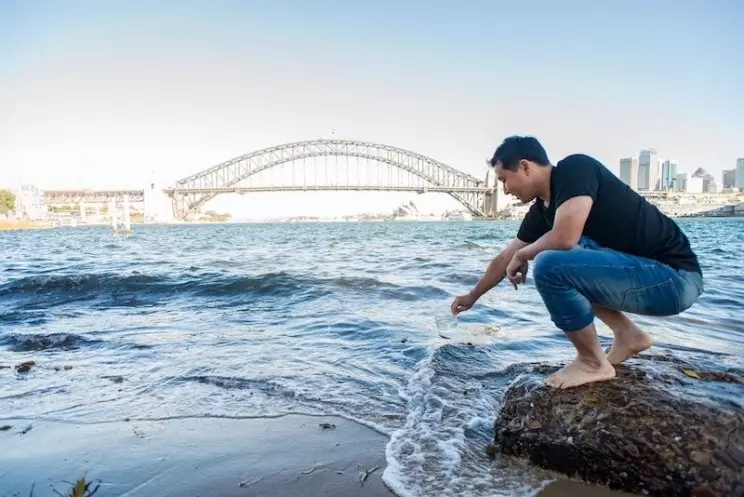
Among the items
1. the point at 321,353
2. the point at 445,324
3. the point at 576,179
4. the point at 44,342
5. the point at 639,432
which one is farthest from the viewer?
the point at 445,324

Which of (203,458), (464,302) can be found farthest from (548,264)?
(203,458)

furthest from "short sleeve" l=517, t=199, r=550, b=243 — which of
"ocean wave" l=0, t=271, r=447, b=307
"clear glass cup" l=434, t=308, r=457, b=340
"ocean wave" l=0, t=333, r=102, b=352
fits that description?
"ocean wave" l=0, t=271, r=447, b=307

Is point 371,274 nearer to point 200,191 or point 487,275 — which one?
point 487,275

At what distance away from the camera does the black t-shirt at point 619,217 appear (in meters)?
1.85

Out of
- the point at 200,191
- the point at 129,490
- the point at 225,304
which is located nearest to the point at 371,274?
the point at 225,304

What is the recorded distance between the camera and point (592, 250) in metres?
1.93

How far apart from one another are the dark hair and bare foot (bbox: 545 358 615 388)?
84 cm

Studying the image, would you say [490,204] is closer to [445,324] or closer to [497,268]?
[445,324]

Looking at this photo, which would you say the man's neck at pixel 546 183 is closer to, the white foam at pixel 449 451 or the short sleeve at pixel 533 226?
the short sleeve at pixel 533 226

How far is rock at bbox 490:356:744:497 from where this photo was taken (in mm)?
1562

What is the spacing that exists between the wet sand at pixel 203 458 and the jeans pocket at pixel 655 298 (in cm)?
70

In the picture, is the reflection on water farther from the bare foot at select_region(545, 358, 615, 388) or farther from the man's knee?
the man's knee

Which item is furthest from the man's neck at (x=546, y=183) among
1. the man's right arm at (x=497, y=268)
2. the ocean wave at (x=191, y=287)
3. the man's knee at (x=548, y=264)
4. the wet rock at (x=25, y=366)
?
the ocean wave at (x=191, y=287)

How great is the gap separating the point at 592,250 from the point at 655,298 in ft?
0.96
